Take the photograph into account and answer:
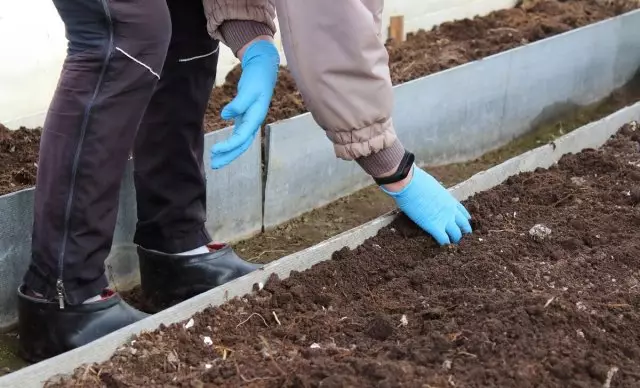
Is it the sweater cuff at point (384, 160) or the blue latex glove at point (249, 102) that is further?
the sweater cuff at point (384, 160)

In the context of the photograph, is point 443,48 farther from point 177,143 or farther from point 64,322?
point 64,322

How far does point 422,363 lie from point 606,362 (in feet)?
1.32

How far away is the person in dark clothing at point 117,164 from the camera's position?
71.4 inches

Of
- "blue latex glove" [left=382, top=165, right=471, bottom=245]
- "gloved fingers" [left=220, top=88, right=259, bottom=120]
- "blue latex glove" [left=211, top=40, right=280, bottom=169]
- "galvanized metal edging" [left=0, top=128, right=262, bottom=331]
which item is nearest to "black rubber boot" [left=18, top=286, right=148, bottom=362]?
"galvanized metal edging" [left=0, top=128, right=262, bottom=331]

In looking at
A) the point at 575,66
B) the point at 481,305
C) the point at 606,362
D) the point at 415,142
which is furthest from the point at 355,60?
the point at 575,66

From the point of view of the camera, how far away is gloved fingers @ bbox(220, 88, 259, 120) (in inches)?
82.8

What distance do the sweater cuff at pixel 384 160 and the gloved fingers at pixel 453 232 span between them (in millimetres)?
317

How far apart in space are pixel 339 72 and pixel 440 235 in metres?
0.73

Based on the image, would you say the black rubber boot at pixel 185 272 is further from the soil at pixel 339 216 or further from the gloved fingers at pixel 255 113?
the gloved fingers at pixel 255 113

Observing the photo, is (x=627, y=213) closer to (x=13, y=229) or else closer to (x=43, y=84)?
(x=13, y=229)

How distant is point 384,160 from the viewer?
226 cm

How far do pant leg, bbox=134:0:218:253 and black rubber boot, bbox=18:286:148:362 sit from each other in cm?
33

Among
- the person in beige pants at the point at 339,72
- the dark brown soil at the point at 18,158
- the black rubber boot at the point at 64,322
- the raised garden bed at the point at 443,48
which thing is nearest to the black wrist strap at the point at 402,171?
the person in beige pants at the point at 339,72

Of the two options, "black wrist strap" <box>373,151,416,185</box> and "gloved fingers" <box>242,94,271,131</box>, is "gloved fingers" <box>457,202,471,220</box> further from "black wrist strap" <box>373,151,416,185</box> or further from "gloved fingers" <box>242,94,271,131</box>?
"gloved fingers" <box>242,94,271,131</box>
